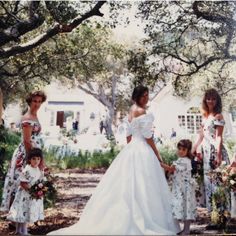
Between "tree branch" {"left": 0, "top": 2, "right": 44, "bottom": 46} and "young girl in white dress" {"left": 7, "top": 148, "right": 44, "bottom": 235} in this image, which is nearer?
"young girl in white dress" {"left": 7, "top": 148, "right": 44, "bottom": 235}

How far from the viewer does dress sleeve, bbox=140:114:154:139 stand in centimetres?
332

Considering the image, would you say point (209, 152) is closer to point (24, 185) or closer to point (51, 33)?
point (24, 185)

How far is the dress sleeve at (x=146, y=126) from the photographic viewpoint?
10.9ft

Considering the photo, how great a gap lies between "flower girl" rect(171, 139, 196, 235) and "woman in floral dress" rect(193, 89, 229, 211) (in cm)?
20

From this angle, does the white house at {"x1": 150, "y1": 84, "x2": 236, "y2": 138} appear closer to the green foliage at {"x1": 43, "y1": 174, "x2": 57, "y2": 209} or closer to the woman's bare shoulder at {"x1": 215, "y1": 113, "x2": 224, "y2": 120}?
the woman's bare shoulder at {"x1": 215, "y1": 113, "x2": 224, "y2": 120}

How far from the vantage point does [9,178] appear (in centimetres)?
349

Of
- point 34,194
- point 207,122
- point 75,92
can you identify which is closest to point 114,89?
point 75,92

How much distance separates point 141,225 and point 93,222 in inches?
15.3

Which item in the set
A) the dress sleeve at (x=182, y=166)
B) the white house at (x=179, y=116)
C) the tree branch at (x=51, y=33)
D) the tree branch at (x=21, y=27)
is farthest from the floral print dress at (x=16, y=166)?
the dress sleeve at (x=182, y=166)

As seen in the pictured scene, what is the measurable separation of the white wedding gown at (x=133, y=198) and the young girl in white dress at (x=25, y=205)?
0.44 meters

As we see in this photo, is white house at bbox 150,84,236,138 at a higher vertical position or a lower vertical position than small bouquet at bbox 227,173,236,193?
higher

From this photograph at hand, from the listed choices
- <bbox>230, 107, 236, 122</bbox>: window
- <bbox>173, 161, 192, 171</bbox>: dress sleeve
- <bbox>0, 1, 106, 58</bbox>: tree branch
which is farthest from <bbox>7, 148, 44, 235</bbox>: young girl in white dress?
<bbox>230, 107, 236, 122</bbox>: window

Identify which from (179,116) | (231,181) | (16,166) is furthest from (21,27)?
(231,181)

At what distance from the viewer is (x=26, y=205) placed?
3328 mm
